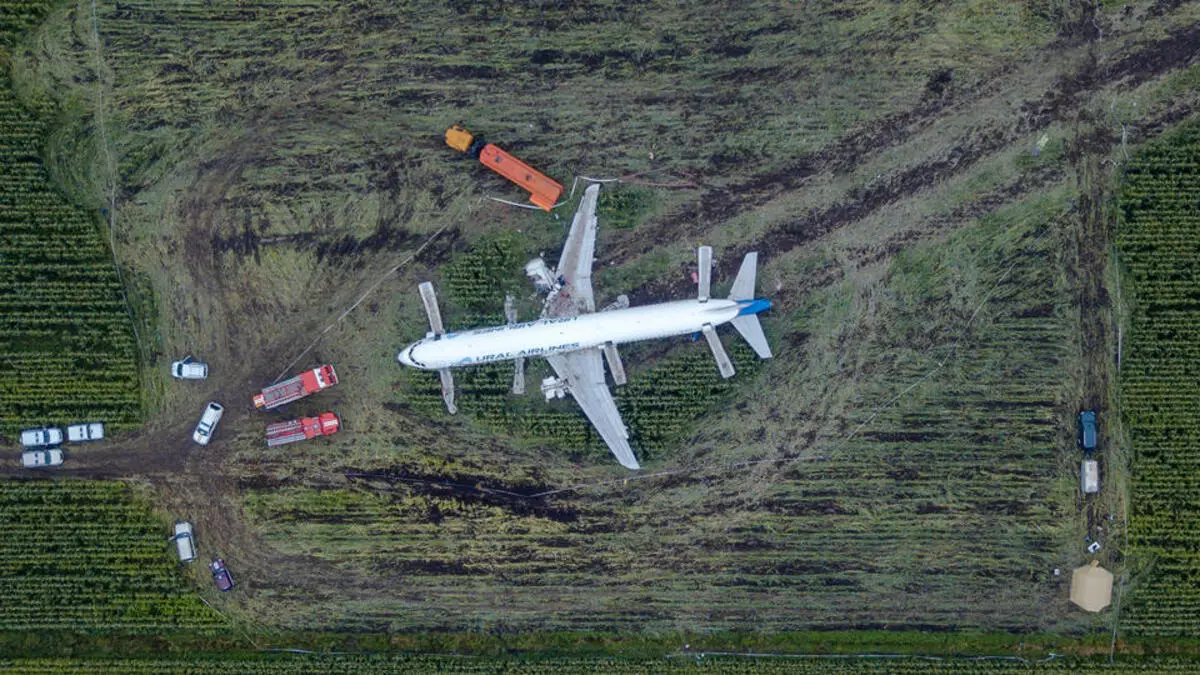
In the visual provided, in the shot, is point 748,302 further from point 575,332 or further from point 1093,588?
point 1093,588

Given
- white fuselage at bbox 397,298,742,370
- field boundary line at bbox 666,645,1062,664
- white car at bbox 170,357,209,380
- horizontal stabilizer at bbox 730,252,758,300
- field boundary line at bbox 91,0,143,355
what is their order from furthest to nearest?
1. field boundary line at bbox 666,645,1062,664
2. field boundary line at bbox 91,0,143,355
3. white car at bbox 170,357,209,380
4. horizontal stabilizer at bbox 730,252,758,300
5. white fuselage at bbox 397,298,742,370

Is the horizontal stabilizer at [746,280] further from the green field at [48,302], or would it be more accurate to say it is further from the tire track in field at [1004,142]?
the green field at [48,302]

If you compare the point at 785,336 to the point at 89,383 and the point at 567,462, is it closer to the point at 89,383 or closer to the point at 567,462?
the point at 567,462

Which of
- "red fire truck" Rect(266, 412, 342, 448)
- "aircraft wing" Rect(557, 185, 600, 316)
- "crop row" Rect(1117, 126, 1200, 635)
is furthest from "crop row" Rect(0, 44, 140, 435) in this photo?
"crop row" Rect(1117, 126, 1200, 635)

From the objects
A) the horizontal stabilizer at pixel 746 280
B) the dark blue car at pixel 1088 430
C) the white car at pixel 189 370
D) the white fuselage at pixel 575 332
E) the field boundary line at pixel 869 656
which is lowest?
the field boundary line at pixel 869 656

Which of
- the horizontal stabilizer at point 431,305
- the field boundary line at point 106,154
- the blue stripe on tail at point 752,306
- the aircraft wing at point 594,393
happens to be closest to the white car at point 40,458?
the field boundary line at point 106,154

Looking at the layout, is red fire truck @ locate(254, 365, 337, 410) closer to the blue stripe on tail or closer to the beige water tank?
the blue stripe on tail

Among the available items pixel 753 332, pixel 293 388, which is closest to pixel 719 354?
pixel 753 332
